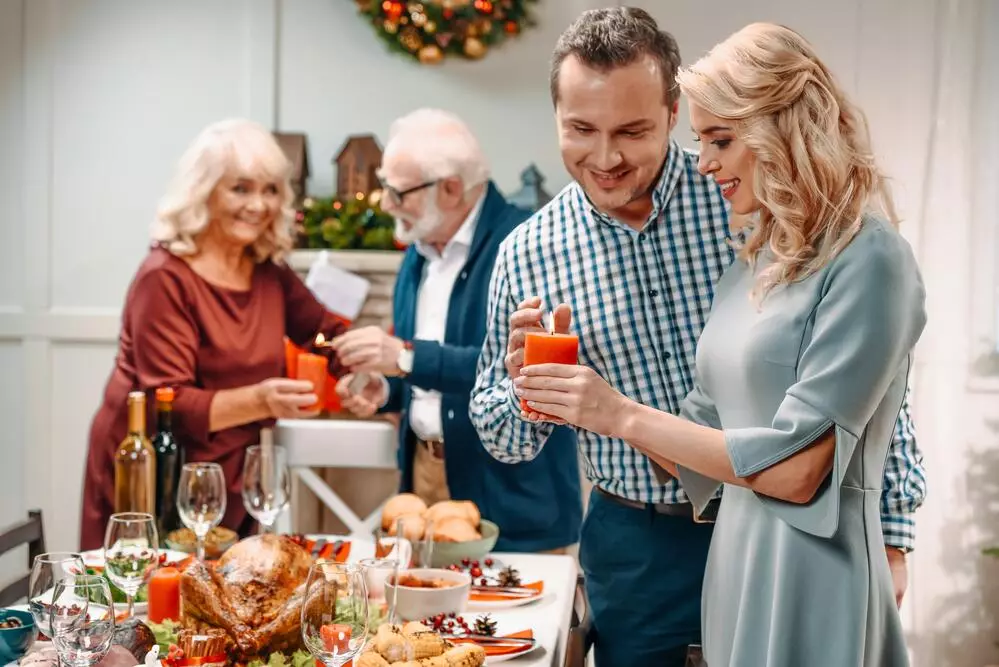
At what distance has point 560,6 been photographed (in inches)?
174

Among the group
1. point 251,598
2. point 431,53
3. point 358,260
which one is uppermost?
point 431,53

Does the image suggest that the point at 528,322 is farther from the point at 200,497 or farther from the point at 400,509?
the point at 200,497

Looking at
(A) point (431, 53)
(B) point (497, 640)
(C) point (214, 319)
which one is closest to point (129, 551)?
(B) point (497, 640)

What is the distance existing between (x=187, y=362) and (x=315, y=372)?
14.2 inches

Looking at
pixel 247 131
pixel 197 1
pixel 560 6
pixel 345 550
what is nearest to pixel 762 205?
pixel 345 550

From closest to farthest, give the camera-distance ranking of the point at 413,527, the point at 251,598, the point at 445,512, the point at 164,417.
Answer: the point at 251,598 → the point at 413,527 → the point at 445,512 → the point at 164,417

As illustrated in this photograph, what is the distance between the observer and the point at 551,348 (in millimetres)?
1681

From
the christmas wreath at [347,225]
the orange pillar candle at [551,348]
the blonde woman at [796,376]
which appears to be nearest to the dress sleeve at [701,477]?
the blonde woman at [796,376]

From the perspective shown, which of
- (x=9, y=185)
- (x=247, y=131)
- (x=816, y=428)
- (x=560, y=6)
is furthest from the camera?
(x=9, y=185)

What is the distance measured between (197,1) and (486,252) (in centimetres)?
233

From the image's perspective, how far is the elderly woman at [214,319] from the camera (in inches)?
114

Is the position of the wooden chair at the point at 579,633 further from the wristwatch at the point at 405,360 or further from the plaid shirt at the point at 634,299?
the wristwatch at the point at 405,360

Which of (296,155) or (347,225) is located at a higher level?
(296,155)

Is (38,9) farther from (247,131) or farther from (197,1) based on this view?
(247,131)
